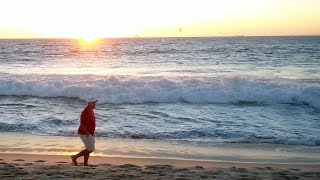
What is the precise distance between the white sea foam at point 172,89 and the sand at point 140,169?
9468mm

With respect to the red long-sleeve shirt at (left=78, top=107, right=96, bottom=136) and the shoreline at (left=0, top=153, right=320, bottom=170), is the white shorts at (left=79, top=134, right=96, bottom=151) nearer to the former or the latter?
the red long-sleeve shirt at (left=78, top=107, right=96, bottom=136)

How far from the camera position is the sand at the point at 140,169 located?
7.03m

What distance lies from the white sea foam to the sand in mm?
9468

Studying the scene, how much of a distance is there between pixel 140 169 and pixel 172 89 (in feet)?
40.1

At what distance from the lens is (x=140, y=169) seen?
25.1 feet

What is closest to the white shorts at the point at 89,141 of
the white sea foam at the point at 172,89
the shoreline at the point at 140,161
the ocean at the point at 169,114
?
the shoreline at the point at 140,161

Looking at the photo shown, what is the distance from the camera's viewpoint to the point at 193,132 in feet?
39.4

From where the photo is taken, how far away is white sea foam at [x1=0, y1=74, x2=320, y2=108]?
720 inches

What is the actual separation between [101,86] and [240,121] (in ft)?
28.0

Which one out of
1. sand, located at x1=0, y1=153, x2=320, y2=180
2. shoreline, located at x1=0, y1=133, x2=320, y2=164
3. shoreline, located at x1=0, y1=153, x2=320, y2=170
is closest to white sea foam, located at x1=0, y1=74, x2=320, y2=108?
shoreline, located at x1=0, y1=133, x2=320, y2=164

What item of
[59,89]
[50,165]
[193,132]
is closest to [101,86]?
[59,89]

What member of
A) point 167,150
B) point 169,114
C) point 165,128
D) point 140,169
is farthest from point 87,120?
point 169,114

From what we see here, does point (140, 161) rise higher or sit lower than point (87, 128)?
lower

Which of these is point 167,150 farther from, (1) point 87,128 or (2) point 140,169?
(1) point 87,128
